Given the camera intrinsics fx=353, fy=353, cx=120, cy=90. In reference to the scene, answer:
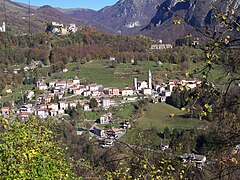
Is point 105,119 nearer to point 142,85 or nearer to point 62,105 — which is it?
point 62,105

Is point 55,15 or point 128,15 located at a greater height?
point 128,15

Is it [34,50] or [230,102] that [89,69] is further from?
[230,102]

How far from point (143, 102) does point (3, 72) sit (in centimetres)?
1596

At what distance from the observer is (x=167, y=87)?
30453 mm

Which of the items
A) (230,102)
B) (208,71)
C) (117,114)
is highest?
(208,71)

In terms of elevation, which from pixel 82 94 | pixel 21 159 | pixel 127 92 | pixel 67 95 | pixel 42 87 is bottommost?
pixel 67 95

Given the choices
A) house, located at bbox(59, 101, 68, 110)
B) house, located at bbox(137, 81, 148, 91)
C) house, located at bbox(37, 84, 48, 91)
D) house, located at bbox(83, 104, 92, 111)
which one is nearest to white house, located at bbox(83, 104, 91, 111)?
house, located at bbox(83, 104, 92, 111)

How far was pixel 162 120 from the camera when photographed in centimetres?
2236

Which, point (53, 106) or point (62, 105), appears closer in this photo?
point (53, 106)

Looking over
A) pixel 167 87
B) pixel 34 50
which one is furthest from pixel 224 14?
pixel 34 50

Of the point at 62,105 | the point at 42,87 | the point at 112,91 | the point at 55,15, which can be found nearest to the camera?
the point at 62,105

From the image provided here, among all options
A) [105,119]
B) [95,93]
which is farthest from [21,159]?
[95,93]

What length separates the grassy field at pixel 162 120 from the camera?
1948cm

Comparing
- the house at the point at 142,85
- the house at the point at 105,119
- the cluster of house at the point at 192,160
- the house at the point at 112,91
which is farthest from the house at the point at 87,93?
the cluster of house at the point at 192,160
